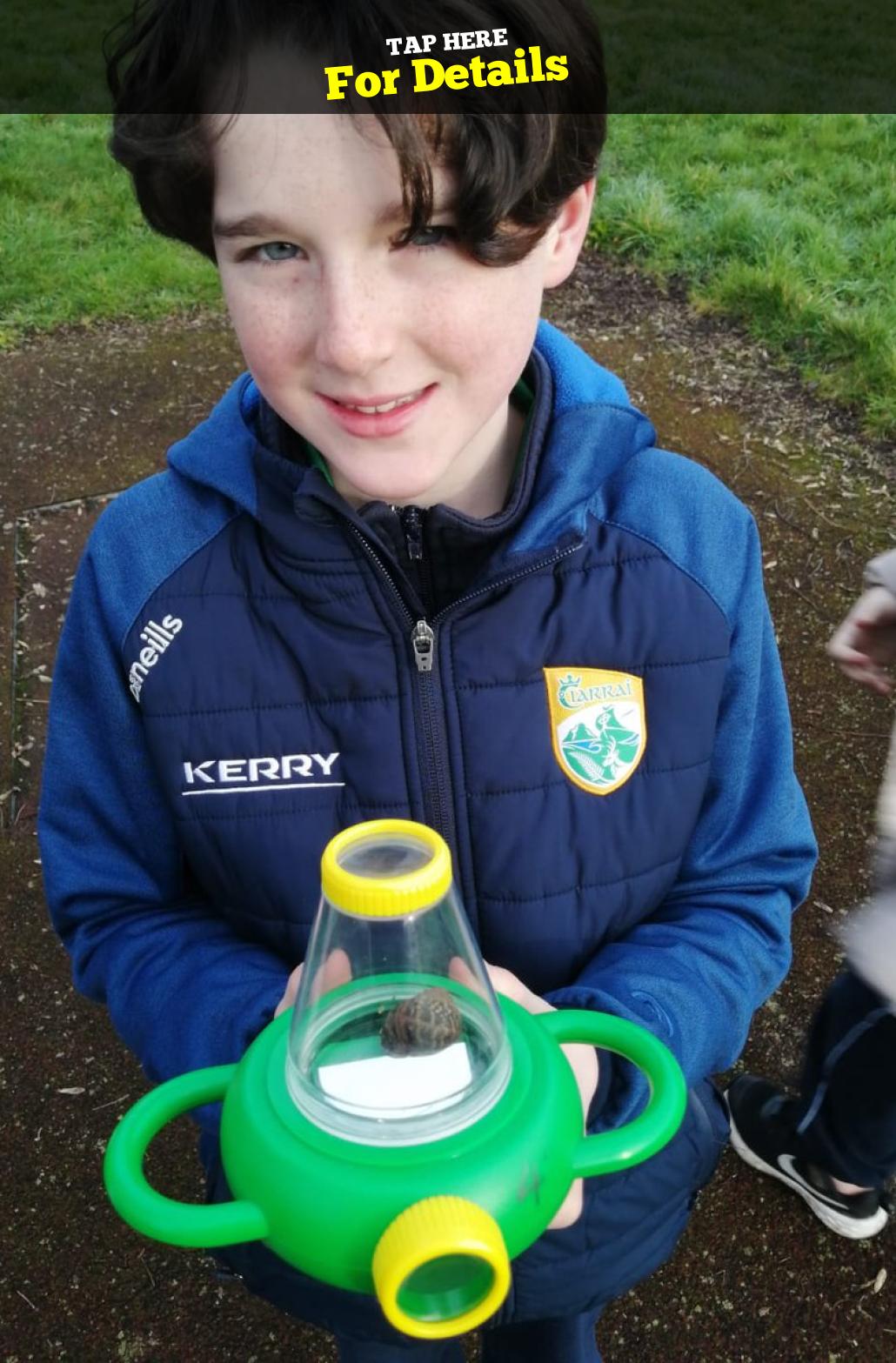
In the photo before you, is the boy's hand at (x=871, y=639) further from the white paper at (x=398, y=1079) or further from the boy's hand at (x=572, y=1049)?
the white paper at (x=398, y=1079)

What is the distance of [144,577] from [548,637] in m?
0.58

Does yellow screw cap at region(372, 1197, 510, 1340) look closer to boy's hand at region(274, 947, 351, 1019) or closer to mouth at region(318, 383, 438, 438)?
boy's hand at region(274, 947, 351, 1019)

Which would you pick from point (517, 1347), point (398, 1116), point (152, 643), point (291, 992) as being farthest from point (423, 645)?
point (517, 1347)

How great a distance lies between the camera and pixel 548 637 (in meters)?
1.67

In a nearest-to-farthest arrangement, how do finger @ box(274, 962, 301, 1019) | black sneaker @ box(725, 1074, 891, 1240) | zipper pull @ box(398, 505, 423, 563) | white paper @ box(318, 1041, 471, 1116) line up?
white paper @ box(318, 1041, 471, 1116) < finger @ box(274, 962, 301, 1019) < zipper pull @ box(398, 505, 423, 563) < black sneaker @ box(725, 1074, 891, 1240)

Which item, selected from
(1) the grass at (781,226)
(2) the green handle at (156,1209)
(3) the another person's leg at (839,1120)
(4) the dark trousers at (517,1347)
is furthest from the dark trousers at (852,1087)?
(1) the grass at (781,226)

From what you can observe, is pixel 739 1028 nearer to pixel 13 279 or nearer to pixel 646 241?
pixel 646 241

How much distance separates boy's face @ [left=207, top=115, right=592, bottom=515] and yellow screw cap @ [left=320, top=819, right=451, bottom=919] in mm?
545

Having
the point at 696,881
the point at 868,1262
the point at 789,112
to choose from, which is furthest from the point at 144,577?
the point at 789,112

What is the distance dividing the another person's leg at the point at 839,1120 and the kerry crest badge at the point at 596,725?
0.83 metres

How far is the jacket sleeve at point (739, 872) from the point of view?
65.7 inches

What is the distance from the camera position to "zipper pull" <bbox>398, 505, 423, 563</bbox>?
1.59 metres

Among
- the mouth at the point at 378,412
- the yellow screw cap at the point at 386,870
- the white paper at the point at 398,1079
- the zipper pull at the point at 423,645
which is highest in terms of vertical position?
the mouth at the point at 378,412

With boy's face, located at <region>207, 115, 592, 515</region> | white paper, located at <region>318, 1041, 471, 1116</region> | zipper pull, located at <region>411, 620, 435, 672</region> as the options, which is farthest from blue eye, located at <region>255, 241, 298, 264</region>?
white paper, located at <region>318, 1041, 471, 1116</region>
